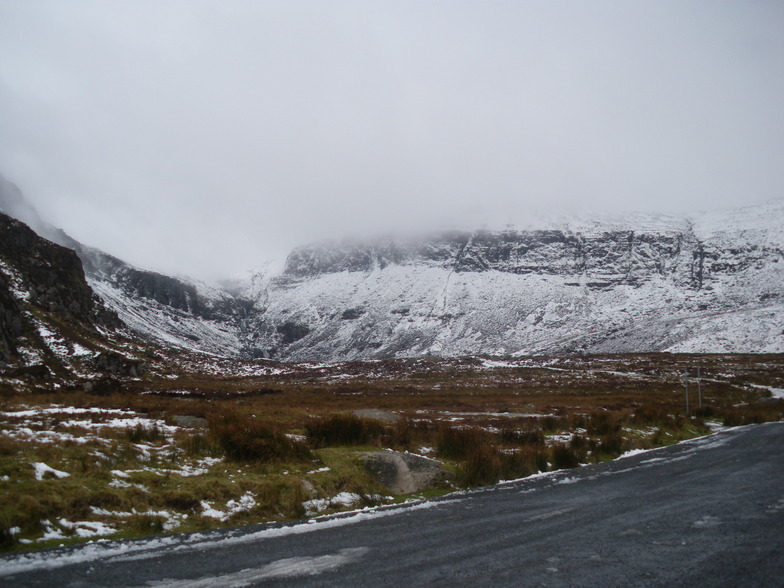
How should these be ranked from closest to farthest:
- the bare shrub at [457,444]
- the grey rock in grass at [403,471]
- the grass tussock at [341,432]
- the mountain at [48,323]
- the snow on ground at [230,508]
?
the snow on ground at [230,508] → the grey rock in grass at [403,471] → the bare shrub at [457,444] → the grass tussock at [341,432] → the mountain at [48,323]

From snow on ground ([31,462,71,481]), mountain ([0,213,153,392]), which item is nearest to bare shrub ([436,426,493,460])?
snow on ground ([31,462,71,481])

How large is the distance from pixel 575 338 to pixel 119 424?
176m

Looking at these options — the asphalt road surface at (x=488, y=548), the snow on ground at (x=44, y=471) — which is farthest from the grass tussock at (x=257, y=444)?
the snow on ground at (x=44, y=471)

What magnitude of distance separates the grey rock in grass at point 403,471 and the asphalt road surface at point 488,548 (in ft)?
4.52

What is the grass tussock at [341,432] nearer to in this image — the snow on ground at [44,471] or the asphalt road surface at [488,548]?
the asphalt road surface at [488,548]

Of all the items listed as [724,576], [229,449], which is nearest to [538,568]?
[724,576]

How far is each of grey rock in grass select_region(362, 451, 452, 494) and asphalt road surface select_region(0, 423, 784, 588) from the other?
1378 millimetres

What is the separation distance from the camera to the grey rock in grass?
42.0 feet

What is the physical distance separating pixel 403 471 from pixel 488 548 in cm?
571

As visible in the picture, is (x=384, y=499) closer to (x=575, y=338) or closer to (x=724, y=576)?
(x=724, y=576)

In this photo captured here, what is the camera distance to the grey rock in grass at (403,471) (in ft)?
42.0

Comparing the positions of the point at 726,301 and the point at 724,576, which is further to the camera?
the point at 726,301

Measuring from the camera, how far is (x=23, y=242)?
291 feet

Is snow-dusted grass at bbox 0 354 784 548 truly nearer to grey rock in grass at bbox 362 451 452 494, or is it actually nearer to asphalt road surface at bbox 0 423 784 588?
grey rock in grass at bbox 362 451 452 494
